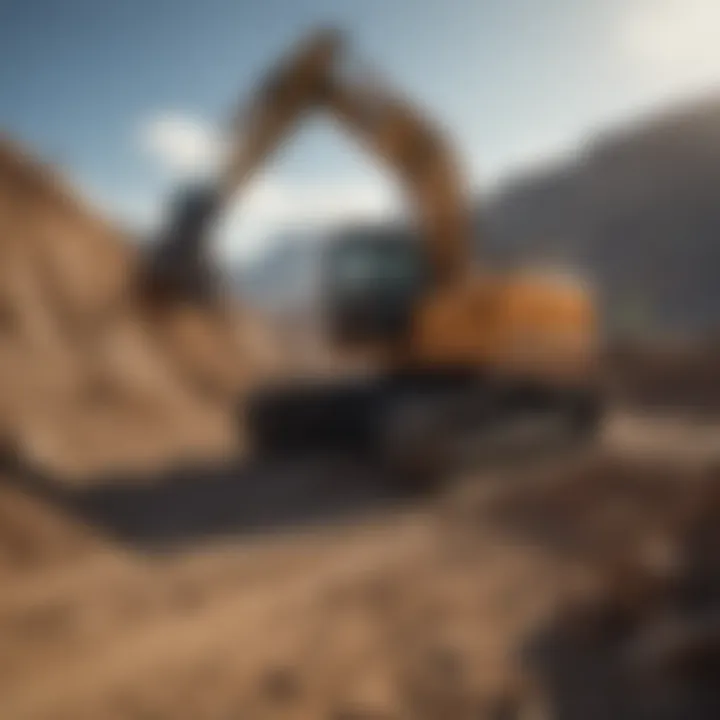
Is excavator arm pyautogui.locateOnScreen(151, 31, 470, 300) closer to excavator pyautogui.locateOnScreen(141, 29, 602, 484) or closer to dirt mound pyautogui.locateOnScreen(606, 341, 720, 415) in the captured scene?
excavator pyautogui.locateOnScreen(141, 29, 602, 484)

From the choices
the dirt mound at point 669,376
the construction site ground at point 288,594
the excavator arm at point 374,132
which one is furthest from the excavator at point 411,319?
the dirt mound at point 669,376

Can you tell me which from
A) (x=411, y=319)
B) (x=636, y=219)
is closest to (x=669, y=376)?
(x=411, y=319)

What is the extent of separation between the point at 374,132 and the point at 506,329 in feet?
10.4

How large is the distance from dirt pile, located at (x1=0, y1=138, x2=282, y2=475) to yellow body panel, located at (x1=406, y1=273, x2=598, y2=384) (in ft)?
11.4

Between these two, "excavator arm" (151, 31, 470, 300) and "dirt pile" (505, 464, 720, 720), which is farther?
"excavator arm" (151, 31, 470, 300)

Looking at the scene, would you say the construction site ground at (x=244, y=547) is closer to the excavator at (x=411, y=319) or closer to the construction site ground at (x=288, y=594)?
the construction site ground at (x=288, y=594)

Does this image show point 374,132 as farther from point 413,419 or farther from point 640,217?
point 640,217

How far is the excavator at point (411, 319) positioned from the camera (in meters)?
9.52

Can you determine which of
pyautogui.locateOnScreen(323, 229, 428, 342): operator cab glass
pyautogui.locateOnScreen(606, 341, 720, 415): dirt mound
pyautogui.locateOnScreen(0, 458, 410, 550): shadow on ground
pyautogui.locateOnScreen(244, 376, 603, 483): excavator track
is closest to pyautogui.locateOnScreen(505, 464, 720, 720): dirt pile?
pyautogui.locateOnScreen(244, 376, 603, 483): excavator track

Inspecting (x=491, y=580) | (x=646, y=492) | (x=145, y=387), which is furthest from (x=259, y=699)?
(x=145, y=387)

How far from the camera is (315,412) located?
1020 centimetres

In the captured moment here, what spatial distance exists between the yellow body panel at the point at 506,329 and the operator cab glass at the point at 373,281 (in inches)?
28.3

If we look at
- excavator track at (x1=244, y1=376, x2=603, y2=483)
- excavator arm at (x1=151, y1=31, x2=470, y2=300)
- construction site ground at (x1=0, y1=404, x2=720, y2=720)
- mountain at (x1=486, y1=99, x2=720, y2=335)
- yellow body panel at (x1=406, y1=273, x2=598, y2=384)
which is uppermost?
mountain at (x1=486, y1=99, x2=720, y2=335)

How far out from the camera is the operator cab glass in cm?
1079
